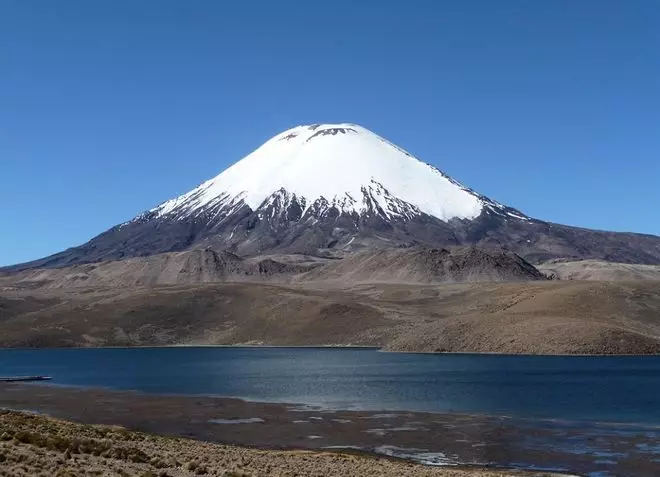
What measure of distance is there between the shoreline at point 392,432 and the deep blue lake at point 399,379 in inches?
187

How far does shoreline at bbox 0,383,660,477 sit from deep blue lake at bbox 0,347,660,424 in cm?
475

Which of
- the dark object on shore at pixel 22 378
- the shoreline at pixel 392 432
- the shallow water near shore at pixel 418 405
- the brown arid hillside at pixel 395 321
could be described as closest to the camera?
the shoreline at pixel 392 432

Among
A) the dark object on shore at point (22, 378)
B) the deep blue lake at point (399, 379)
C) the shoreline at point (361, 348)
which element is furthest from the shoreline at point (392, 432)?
the shoreline at point (361, 348)

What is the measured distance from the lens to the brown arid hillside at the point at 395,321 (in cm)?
12656

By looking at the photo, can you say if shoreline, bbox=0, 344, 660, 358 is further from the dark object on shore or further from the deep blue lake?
the dark object on shore

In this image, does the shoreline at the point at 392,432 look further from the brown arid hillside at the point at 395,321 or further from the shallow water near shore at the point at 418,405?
the brown arid hillside at the point at 395,321

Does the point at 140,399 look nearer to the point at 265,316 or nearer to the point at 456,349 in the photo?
the point at 456,349

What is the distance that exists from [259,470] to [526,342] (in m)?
99.5

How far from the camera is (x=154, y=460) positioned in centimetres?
2942

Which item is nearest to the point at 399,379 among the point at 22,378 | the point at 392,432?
the point at 392,432

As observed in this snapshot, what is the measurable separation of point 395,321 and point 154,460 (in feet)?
453

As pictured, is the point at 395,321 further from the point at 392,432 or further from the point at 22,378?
the point at 392,432

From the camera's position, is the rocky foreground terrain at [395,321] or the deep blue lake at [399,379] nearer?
the deep blue lake at [399,379]

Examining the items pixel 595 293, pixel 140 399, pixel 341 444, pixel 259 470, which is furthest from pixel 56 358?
pixel 259 470
